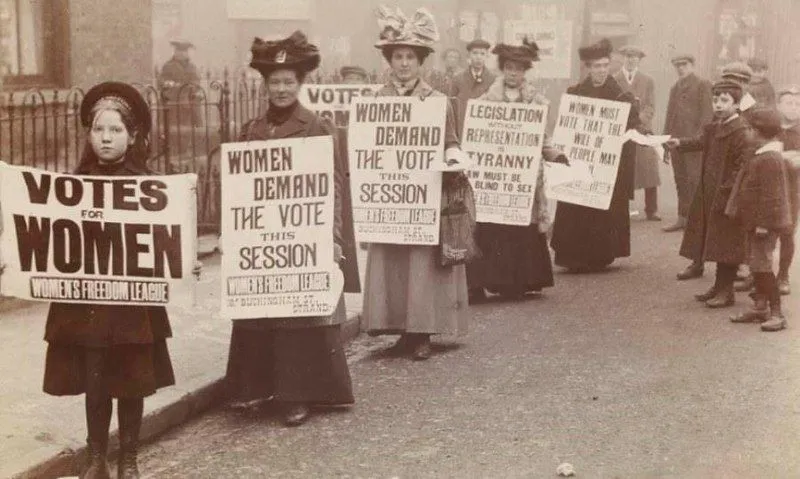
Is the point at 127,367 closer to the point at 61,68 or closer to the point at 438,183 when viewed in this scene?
the point at 438,183

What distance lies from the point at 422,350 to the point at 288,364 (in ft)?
6.06

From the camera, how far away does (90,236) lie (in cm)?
573

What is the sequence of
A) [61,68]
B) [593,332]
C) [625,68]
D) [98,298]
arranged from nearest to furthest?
[98,298] → [593,332] → [61,68] → [625,68]

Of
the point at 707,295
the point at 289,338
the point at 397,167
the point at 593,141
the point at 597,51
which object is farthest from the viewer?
the point at 597,51

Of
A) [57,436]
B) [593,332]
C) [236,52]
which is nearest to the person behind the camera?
[57,436]

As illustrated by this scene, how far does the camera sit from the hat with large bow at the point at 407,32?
862cm

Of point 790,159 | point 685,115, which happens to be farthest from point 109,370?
point 685,115

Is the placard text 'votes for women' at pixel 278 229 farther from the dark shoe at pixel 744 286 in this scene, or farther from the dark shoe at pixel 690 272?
the dark shoe at pixel 690 272

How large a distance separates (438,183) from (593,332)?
6.14 feet

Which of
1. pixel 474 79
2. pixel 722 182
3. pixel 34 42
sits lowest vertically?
pixel 722 182

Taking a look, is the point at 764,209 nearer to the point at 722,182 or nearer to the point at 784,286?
the point at 722,182

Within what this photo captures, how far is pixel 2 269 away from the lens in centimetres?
574

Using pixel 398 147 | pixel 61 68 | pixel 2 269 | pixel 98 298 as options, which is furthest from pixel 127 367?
pixel 61 68

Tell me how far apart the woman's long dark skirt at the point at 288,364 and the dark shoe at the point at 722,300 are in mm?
4257
